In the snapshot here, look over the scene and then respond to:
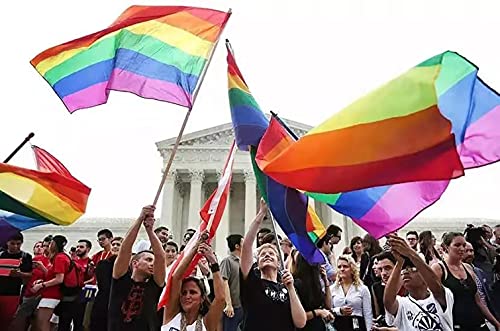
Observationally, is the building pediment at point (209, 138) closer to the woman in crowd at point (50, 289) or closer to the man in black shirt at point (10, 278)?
the woman in crowd at point (50, 289)

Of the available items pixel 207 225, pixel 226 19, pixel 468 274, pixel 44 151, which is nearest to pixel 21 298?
pixel 44 151

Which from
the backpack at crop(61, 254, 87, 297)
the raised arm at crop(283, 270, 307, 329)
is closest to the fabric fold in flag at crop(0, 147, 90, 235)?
the raised arm at crop(283, 270, 307, 329)

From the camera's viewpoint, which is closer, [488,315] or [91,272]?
[488,315]

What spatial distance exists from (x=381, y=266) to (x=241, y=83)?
2.24m

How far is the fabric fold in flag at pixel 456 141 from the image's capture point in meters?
3.37

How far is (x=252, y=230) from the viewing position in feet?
14.9

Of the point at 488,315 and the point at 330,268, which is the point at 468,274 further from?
the point at 330,268

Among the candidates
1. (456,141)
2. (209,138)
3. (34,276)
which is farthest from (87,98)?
(209,138)

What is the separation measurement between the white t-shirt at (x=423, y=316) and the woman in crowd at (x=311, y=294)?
0.79 metres

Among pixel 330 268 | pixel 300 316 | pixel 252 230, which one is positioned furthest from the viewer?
pixel 330 268

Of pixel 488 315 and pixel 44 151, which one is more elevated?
pixel 44 151

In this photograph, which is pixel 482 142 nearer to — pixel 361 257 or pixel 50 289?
pixel 361 257

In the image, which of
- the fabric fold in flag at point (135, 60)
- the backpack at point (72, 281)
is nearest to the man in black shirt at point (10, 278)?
the backpack at point (72, 281)

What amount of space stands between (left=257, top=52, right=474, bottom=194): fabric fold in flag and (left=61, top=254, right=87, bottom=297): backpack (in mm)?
4994
